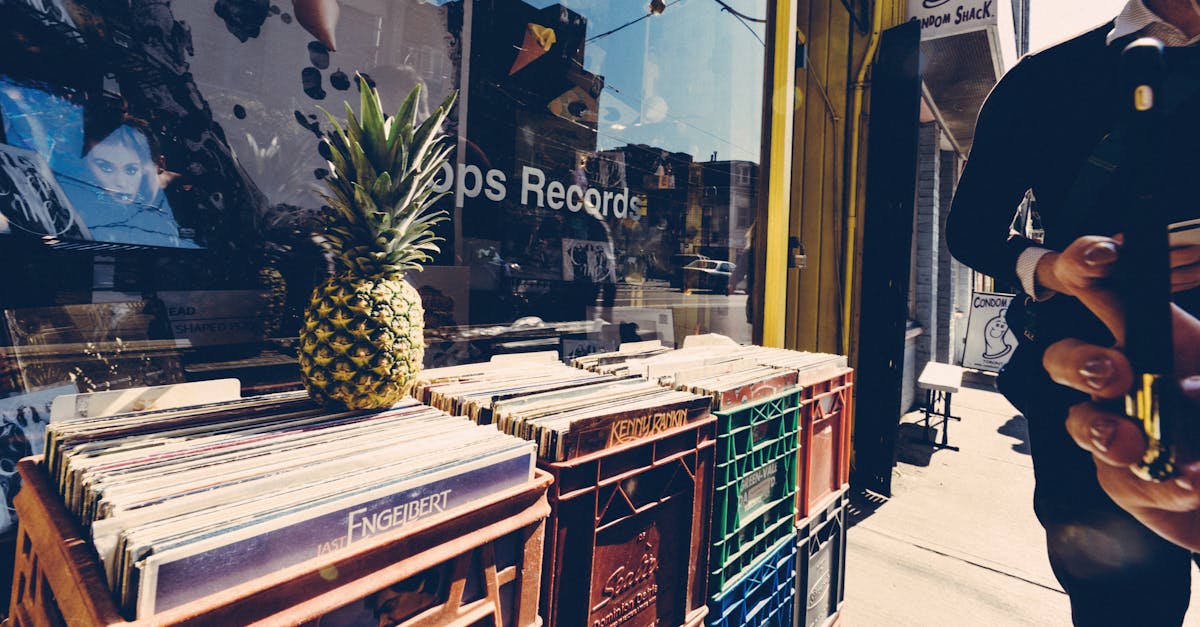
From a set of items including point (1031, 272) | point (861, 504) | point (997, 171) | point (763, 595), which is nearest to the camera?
point (1031, 272)

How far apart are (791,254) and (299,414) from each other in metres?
4.32

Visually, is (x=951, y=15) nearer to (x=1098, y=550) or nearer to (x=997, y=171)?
(x=997, y=171)

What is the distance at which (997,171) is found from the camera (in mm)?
1618

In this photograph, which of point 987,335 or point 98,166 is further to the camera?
point 987,335

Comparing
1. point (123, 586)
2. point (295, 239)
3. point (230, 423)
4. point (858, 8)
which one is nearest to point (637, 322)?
point (295, 239)

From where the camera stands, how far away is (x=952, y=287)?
1007 cm

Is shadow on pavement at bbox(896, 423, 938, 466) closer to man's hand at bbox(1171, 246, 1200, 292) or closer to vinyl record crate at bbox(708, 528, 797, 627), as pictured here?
vinyl record crate at bbox(708, 528, 797, 627)

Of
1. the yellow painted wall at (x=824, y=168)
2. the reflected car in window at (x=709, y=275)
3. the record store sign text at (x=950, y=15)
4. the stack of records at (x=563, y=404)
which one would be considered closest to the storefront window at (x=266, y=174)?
the reflected car in window at (x=709, y=275)

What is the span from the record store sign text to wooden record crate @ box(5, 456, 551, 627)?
5.79 meters

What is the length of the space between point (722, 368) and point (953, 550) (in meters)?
3.23

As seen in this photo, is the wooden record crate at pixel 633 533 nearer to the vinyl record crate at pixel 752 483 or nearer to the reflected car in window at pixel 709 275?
the vinyl record crate at pixel 752 483

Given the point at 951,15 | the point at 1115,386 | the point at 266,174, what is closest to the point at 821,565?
the point at 1115,386

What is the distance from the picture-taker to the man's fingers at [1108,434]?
0.73m

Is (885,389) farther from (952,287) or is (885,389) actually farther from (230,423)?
(952,287)
